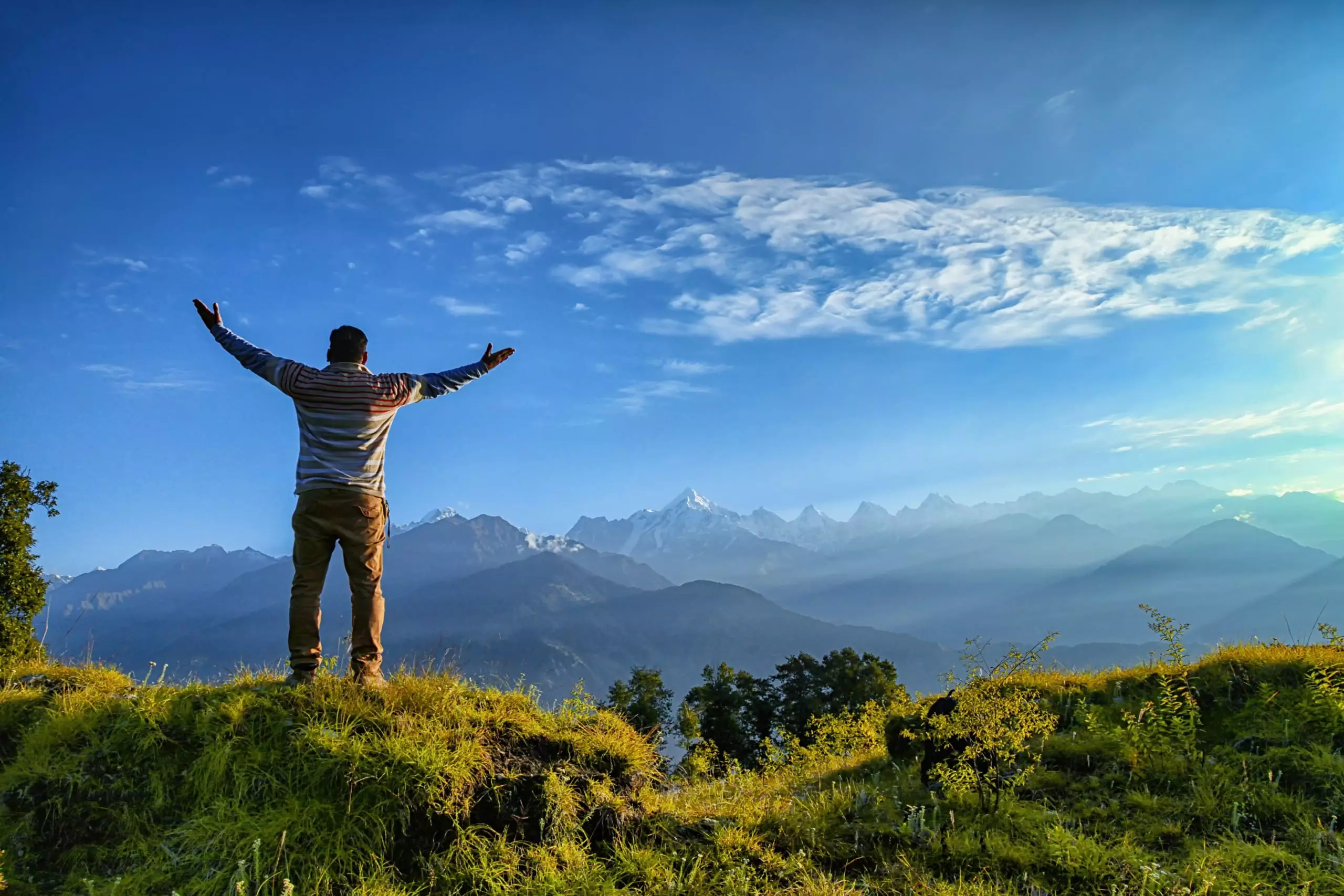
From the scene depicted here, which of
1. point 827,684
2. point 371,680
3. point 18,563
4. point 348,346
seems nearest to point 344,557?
point 371,680

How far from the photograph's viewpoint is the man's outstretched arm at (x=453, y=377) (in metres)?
7.03

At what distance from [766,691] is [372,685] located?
52093 millimetres

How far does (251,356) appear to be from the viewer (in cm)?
676

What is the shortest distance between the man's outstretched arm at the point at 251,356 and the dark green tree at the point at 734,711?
150 feet

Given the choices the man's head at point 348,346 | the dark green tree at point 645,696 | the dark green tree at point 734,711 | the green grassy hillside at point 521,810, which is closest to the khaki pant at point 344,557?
the green grassy hillside at point 521,810

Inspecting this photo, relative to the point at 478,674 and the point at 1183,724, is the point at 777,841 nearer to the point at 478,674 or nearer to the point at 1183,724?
the point at 478,674

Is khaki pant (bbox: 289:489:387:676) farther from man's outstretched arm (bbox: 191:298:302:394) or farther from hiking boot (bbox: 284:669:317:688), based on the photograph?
man's outstretched arm (bbox: 191:298:302:394)

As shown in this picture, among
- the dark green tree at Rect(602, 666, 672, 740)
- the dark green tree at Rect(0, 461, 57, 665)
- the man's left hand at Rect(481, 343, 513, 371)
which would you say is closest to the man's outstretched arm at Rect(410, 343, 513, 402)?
the man's left hand at Rect(481, 343, 513, 371)

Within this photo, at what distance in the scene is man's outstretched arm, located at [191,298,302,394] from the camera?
6555 mm

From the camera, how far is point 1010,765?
7.89 m

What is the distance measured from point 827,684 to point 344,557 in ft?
171

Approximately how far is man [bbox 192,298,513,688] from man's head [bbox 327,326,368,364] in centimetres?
1

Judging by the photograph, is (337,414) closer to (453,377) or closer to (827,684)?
(453,377)

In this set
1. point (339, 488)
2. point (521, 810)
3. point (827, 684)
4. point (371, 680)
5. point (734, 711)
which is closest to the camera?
point (521, 810)
